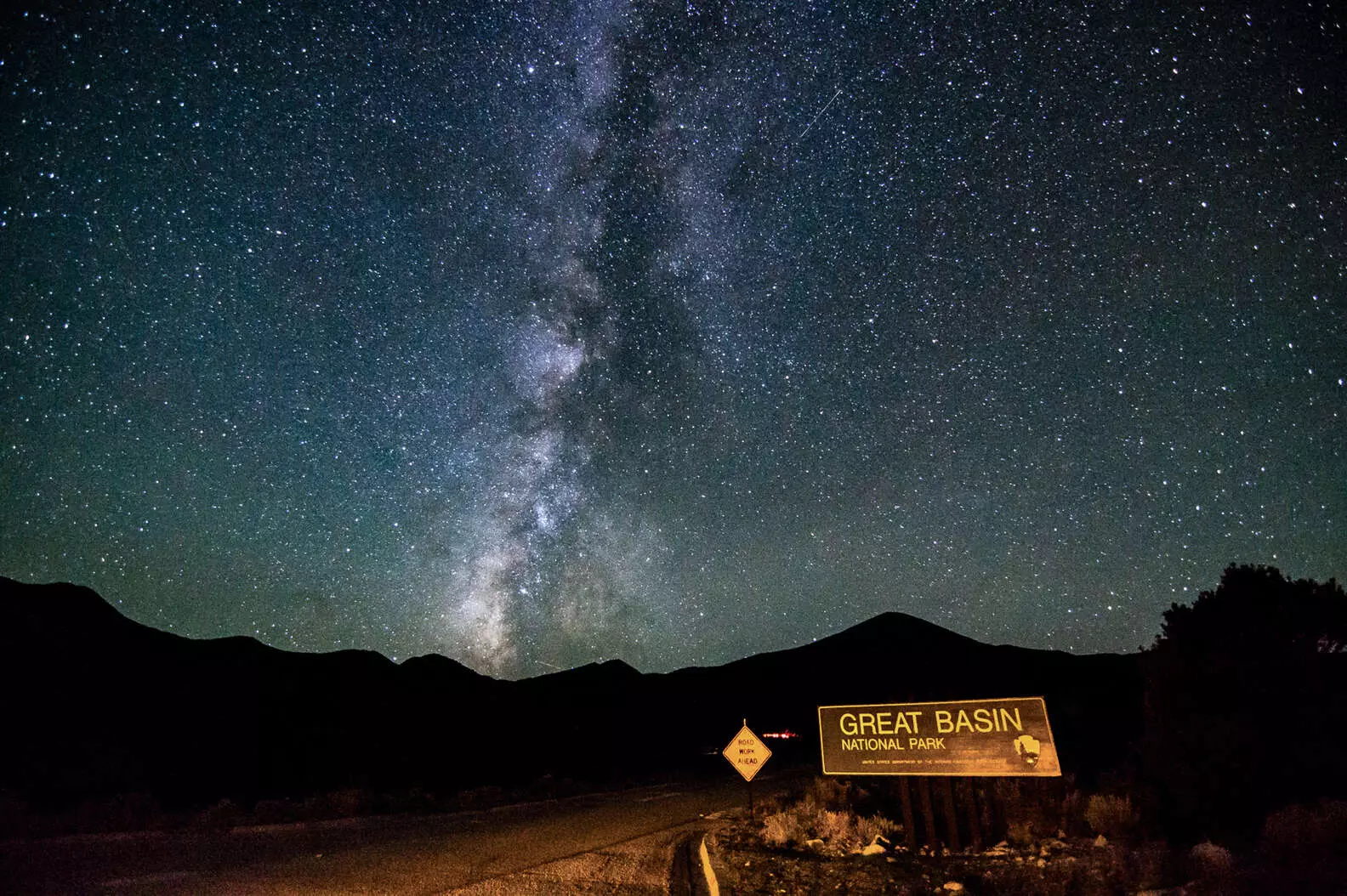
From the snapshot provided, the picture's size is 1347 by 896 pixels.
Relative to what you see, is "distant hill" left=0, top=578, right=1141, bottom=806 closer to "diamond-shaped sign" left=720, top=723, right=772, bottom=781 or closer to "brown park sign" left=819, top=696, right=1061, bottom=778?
"diamond-shaped sign" left=720, top=723, right=772, bottom=781

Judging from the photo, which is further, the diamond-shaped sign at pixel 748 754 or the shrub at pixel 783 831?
the diamond-shaped sign at pixel 748 754

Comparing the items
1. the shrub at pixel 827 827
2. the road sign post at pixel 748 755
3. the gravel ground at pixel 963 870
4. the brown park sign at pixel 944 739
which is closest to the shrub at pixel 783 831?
the shrub at pixel 827 827

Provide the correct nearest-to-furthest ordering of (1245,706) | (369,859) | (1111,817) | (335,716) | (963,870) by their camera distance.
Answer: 1. (963,870)
2. (369,859)
3. (1111,817)
4. (1245,706)
5. (335,716)

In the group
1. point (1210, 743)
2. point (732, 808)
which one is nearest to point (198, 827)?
point (732, 808)

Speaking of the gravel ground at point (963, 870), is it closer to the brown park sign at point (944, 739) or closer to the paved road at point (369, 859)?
the brown park sign at point (944, 739)

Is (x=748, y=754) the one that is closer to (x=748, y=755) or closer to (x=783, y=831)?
(x=748, y=755)

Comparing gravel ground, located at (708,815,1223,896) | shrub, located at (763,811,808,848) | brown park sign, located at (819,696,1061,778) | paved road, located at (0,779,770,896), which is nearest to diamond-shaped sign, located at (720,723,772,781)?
shrub, located at (763,811,808,848)

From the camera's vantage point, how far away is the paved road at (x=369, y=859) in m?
8.05

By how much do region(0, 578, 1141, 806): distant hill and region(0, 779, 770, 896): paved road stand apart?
12040 millimetres

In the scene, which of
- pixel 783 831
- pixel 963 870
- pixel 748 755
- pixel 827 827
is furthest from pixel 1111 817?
pixel 748 755

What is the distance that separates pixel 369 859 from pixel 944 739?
350 inches

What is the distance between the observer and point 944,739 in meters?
10.8

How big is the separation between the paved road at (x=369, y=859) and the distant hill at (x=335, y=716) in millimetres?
12040

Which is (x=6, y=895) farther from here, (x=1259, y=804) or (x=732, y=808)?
(x=1259, y=804)
